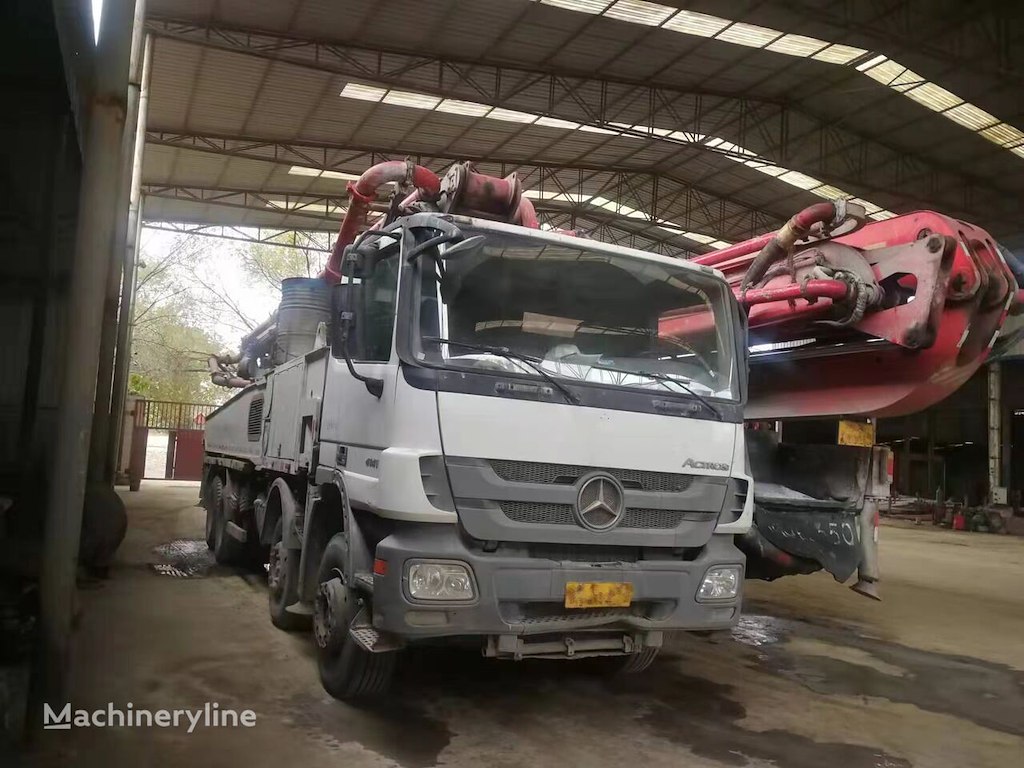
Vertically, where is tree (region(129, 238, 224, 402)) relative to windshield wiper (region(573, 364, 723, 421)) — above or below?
above

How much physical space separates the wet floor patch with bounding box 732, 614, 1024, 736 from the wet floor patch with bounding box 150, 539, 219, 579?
17.2ft

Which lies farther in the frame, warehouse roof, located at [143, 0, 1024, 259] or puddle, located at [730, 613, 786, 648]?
warehouse roof, located at [143, 0, 1024, 259]

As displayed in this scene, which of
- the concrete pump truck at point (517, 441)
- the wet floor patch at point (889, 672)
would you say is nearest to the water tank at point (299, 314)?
the concrete pump truck at point (517, 441)

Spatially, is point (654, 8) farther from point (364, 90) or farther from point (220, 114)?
point (220, 114)

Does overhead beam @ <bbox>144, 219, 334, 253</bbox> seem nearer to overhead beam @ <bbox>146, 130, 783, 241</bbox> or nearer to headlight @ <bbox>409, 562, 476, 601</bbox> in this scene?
overhead beam @ <bbox>146, 130, 783, 241</bbox>

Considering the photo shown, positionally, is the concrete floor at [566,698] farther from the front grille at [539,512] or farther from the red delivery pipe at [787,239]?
the red delivery pipe at [787,239]

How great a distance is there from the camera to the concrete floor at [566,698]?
3.56 metres

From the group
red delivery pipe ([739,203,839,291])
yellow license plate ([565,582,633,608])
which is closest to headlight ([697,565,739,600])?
yellow license plate ([565,582,633,608])

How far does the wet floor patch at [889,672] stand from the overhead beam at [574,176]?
43.5 ft

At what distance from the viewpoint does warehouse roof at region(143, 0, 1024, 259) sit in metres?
11.2

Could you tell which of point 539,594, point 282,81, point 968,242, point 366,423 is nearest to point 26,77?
point 366,423

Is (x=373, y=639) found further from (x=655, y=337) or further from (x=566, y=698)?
(x=655, y=337)

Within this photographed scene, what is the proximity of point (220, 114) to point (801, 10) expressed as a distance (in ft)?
34.0

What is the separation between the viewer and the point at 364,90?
13609mm
